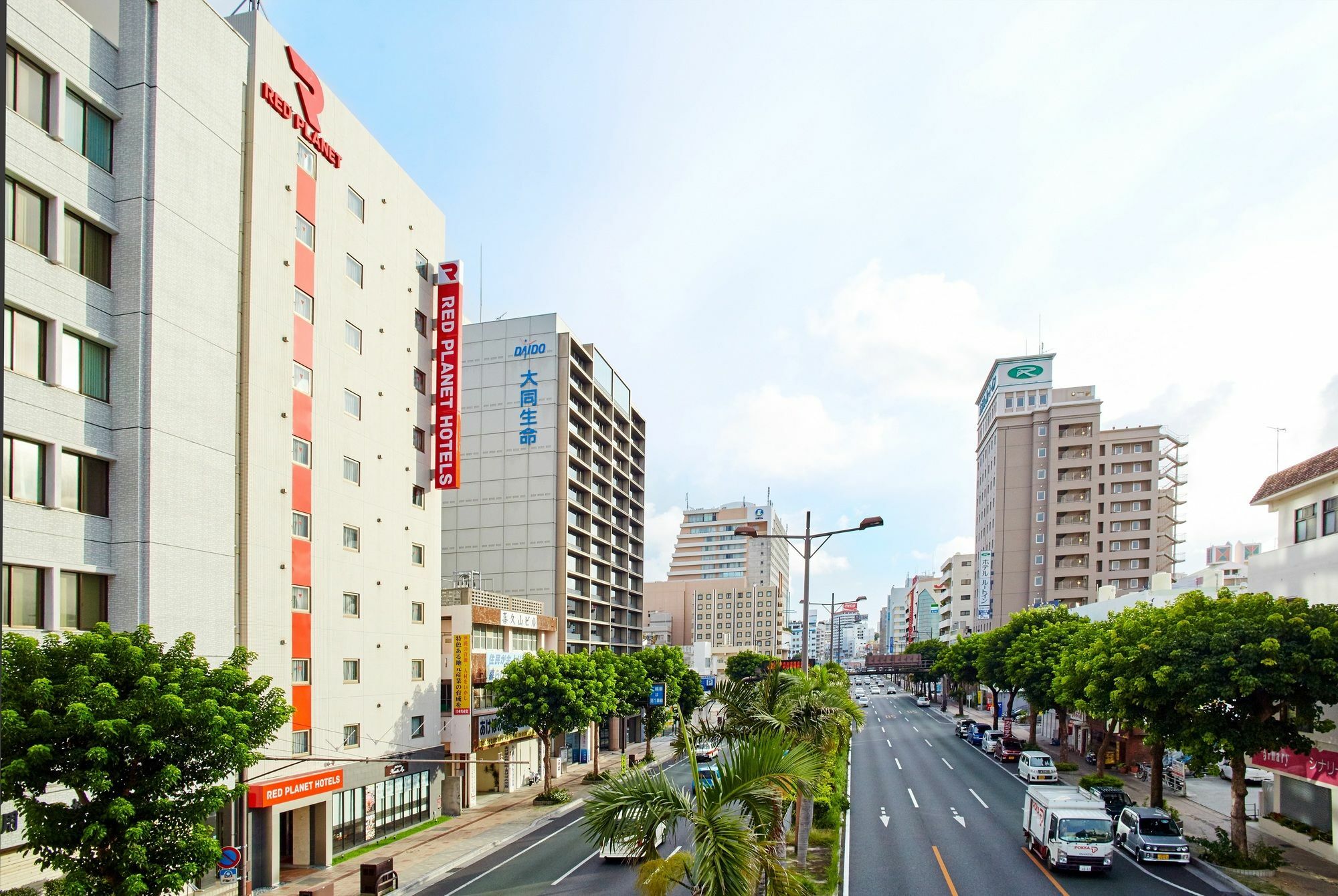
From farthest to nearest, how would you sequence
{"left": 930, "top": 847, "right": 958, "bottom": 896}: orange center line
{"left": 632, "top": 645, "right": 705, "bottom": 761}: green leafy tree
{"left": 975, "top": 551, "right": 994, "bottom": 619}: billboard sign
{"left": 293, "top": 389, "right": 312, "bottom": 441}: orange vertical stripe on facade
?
{"left": 975, "top": 551, "right": 994, "bottom": 619}: billboard sign, {"left": 632, "top": 645, "right": 705, "bottom": 761}: green leafy tree, {"left": 293, "top": 389, "right": 312, "bottom": 441}: orange vertical stripe on facade, {"left": 930, "top": 847, "right": 958, "bottom": 896}: orange center line

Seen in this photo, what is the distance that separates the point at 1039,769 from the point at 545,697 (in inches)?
1082

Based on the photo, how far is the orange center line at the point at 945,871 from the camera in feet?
93.3

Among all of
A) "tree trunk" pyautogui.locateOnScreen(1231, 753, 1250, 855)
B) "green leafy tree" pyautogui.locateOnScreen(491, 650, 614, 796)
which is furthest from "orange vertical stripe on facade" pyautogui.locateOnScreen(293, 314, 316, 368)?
"tree trunk" pyautogui.locateOnScreen(1231, 753, 1250, 855)

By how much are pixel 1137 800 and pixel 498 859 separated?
103ft

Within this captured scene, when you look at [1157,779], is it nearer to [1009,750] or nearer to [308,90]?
[1009,750]

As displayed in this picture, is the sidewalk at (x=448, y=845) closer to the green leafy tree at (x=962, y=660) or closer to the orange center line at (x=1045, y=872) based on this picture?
the orange center line at (x=1045, y=872)

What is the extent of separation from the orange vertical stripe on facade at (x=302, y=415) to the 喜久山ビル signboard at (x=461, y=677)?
15771 mm

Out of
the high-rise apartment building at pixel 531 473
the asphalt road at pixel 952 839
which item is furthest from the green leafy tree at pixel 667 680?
the asphalt road at pixel 952 839

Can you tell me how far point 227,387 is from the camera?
30203 millimetres

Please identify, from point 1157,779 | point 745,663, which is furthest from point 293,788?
point 745,663

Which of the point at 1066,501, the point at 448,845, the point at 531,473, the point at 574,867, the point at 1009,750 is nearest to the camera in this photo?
the point at 574,867

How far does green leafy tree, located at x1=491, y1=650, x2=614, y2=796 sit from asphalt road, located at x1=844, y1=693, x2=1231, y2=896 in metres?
14.7

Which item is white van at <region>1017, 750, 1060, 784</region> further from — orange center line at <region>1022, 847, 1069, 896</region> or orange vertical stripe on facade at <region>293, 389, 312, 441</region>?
orange vertical stripe on facade at <region>293, 389, 312, 441</region>

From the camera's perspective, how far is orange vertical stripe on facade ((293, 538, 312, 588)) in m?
33.9
